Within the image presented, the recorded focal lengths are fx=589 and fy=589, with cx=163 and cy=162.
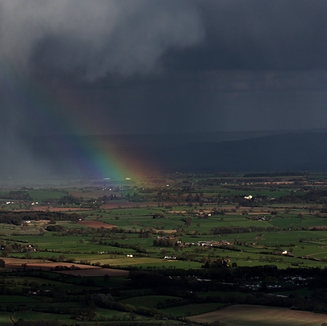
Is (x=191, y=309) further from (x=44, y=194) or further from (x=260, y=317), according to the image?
(x=44, y=194)

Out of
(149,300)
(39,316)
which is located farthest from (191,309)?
(39,316)

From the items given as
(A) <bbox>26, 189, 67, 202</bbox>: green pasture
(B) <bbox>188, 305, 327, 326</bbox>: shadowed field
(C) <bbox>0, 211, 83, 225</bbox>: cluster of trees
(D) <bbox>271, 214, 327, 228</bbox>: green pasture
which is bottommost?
(B) <bbox>188, 305, 327, 326</bbox>: shadowed field

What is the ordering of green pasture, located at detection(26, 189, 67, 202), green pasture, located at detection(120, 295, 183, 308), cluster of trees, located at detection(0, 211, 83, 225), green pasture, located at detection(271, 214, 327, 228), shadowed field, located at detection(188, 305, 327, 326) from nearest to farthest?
shadowed field, located at detection(188, 305, 327, 326), green pasture, located at detection(120, 295, 183, 308), green pasture, located at detection(271, 214, 327, 228), cluster of trees, located at detection(0, 211, 83, 225), green pasture, located at detection(26, 189, 67, 202)

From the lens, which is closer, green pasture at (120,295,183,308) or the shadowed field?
the shadowed field

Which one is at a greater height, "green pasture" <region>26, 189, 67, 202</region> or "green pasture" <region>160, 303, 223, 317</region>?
"green pasture" <region>26, 189, 67, 202</region>

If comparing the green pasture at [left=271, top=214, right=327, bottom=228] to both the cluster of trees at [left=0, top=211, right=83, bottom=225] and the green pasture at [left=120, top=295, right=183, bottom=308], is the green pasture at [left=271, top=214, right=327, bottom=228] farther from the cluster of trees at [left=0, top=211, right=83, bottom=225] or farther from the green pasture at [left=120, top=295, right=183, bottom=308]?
the green pasture at [left=120, top=295, right=183, bottom=308]

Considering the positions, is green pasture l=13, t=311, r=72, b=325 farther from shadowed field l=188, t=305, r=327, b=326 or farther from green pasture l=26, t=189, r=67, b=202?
green pasture l=26, t=189, r=67, b=202

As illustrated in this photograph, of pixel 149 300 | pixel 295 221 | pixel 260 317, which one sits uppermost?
pixel 295 221

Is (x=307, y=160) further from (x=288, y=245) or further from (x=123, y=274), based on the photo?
(x=123, y=274)

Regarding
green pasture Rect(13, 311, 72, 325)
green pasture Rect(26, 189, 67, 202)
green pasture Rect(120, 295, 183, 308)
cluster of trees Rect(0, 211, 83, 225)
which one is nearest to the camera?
green pasture Rect(13, 311, 72, 325)

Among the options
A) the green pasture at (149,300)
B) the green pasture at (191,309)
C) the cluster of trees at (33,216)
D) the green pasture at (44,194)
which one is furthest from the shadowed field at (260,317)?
the green pasture at (44,194)

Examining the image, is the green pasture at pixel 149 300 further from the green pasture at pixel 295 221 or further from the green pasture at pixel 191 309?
the green pasture at pixel 295 221

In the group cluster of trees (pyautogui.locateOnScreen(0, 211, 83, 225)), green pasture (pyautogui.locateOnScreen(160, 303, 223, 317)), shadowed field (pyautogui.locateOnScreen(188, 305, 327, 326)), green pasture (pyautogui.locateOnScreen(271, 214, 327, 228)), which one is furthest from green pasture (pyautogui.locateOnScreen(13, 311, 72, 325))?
green pasture (pyautogui.locateOnScreen(271, 214, 327, 228))
